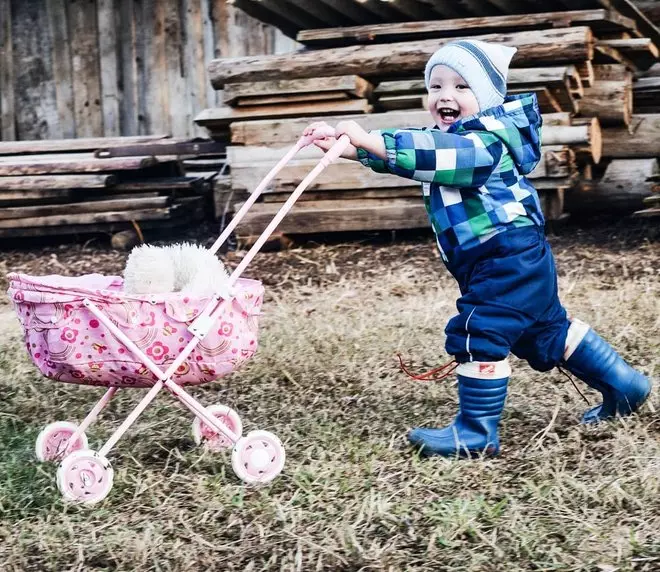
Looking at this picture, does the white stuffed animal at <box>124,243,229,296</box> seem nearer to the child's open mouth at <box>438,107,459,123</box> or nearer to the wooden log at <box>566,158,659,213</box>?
the child's open mouth at <box>438,107,459,123</box>

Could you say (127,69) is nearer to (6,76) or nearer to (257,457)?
(6,76)

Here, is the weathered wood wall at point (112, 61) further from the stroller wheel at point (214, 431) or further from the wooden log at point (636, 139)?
the stroller wheel at point (214, 431)

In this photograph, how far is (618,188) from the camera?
26.3 ft

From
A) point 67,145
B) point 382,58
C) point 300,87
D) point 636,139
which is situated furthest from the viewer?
point 67,145

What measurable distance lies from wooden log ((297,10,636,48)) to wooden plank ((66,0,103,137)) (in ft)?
12.2

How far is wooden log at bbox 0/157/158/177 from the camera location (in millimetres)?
8648

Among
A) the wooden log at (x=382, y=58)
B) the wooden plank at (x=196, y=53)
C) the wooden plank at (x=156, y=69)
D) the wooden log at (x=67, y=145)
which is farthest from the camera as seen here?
the wooden plank at (x=156, y=69)

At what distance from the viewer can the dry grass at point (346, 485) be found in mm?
2908

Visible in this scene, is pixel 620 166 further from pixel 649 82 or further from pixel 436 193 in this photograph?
pixel 436 193

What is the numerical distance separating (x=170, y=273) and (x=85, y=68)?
26.6 feet

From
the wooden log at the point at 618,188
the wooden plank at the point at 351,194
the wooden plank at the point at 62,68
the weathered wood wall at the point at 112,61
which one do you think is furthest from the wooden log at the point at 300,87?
the wooden plank at the point at 62,68

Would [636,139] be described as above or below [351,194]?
above

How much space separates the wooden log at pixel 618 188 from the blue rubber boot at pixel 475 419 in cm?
476

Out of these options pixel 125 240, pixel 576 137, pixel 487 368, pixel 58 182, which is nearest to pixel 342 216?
pixel 576 137
